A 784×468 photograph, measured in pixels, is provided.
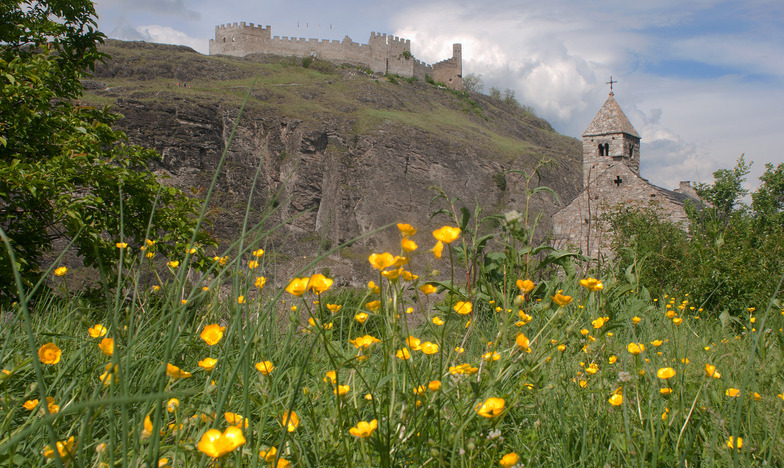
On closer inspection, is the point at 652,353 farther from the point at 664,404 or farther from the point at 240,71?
the point at 240,71

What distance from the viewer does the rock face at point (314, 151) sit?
3216cm

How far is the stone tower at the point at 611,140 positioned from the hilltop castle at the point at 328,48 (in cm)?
3451

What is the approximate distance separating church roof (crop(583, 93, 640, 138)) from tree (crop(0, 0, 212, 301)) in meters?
24.8

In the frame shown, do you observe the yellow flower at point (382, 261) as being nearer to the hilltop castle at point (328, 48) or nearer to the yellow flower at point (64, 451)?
the yellow flower at point (64, 451)

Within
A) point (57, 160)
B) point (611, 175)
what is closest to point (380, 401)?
point (57, 160)

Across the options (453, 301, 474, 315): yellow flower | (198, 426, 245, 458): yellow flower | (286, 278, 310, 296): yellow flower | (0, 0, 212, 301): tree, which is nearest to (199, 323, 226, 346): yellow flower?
(286, 278, 310, 296): yellow flower

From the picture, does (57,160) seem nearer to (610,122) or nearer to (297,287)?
(297,287)

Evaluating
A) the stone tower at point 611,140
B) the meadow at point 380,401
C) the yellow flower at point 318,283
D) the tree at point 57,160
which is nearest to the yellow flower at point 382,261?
the meadow at point 380,401

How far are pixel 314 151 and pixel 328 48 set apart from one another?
24.7 m

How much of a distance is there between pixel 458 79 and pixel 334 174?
108ft

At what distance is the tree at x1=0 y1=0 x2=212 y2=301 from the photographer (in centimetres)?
493

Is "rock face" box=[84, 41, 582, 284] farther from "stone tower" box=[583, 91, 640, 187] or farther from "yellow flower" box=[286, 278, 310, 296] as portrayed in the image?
"yellow flower" box=[286, 278, 310, 296]

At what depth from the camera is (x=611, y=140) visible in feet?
84.7

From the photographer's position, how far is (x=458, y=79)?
6138cm
